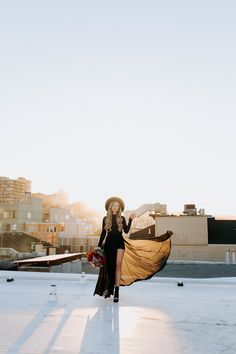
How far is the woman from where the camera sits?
193 inches

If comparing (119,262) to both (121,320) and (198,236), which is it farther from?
(198,236)

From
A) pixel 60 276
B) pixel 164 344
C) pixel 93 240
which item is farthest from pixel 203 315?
pixel 93 240

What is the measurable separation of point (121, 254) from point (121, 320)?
62.5 inches

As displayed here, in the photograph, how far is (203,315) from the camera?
3719mm

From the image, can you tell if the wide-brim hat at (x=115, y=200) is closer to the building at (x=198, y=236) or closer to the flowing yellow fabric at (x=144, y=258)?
the flowing yellow fabric at (x=144, y=258)

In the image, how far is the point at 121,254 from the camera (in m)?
5.04

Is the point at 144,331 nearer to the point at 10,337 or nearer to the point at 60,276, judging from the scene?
the point at 10,337

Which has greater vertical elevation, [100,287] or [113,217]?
[113,217]

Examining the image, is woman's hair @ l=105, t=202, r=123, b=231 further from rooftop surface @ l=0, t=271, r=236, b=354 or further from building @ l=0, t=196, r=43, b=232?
building @ l=0, t=196, r=43, b=232

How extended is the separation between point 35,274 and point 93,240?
5016 cm

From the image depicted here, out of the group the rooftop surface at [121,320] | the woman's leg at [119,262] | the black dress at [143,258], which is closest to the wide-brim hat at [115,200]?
the black dress at [143,258]

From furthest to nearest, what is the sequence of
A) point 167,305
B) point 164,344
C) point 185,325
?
1. point 167,305
2. point 185,325
3. point 164,344

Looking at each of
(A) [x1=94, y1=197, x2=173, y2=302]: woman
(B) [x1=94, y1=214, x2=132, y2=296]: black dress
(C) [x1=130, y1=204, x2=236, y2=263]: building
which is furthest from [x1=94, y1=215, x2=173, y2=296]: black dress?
(C) [x1=130, y1=204, x2=236, y2=263]: building

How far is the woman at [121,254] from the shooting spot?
4.91m
